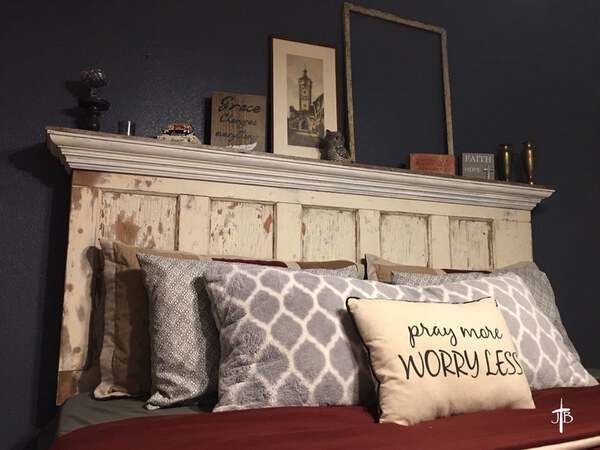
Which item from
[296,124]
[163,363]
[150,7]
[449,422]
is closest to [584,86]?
[296,124]

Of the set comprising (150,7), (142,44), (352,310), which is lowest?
(352,310)

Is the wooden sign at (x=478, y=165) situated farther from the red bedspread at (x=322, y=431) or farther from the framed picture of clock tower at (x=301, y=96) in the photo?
the red bedspread at (x=322, y=431)

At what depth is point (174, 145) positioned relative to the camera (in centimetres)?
180

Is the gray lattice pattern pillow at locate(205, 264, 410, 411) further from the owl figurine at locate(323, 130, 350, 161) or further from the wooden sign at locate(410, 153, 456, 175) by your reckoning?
the wooden sign at locate(410, 153, 456, 175)

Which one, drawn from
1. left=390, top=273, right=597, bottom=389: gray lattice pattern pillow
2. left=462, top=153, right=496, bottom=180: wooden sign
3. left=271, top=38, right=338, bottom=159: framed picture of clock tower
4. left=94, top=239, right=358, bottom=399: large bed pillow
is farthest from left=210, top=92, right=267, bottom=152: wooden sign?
left=462, top=153, right=496, bottom=180: wooden sign

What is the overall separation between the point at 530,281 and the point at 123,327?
4.48ft

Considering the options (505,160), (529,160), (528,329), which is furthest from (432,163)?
(528,329)

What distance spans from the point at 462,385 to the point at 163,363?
0.71 meters

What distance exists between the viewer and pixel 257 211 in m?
1.96

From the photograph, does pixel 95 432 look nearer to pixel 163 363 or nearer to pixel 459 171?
pixel 163 363

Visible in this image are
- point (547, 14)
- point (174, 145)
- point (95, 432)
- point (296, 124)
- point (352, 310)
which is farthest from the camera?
point (547, 14)

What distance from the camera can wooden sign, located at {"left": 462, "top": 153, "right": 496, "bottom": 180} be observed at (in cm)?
245

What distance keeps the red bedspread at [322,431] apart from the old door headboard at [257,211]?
73 centimetres

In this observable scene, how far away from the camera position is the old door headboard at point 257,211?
1693 mm
